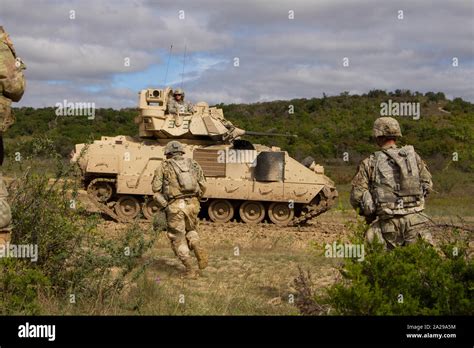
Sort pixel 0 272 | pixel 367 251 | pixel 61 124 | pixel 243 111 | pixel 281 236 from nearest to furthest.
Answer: pixel 367 251 → pixel 0 272 → pixel 281 236 → pixel 61 124 → pixel 243 111

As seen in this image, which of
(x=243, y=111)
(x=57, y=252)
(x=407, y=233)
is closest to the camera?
(x=407, y=233)

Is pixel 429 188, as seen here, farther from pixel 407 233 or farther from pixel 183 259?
pixel 183 259

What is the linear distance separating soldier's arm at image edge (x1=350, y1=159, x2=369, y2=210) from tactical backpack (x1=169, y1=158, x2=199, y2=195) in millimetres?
3128

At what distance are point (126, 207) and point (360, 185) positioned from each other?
11.1 meters

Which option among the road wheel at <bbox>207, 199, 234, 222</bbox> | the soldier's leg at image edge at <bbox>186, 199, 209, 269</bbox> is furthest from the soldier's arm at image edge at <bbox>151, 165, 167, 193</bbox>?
the road wheel at <bbox>207, 199, 234, 222</bbox>

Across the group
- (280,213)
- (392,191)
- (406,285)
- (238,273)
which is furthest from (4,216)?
(280,213)

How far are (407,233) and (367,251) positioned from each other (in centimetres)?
137

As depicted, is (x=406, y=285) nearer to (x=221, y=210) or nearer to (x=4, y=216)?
(x=4, y=216)

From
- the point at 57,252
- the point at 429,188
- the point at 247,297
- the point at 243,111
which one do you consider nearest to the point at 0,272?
the point at 57,252

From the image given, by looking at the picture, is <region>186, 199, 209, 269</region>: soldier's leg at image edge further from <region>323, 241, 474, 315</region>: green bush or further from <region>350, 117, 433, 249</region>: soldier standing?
<region>323, 241, 474, 315</region>: green bush

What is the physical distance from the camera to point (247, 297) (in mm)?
8188

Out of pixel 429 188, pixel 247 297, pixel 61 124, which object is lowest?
pixel 247 297

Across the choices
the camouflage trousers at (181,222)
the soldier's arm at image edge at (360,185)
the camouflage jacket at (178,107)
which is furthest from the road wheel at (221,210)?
the soldier's arm at image edge at (360,185)
